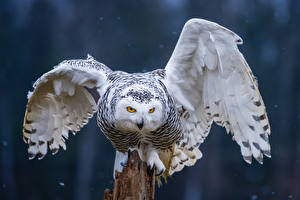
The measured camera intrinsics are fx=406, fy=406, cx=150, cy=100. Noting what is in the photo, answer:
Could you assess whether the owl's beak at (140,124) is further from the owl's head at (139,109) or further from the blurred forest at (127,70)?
the blurred forest at (127,70)

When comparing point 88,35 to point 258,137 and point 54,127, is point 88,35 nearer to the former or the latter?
point 54,127

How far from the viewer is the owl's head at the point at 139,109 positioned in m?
1.89

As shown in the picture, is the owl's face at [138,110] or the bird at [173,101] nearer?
the owl's face at [138,110]

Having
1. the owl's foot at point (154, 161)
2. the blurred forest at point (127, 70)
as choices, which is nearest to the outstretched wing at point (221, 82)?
the owl's foot at point (154, 161)

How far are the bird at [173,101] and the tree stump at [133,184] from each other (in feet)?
0.38

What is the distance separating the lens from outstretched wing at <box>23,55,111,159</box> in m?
2.51

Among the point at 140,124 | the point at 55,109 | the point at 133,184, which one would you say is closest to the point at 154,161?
the point at 133,184

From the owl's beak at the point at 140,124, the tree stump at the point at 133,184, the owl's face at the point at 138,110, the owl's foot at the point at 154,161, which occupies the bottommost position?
the tree stump at the point at 133,184

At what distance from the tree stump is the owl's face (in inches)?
10.3

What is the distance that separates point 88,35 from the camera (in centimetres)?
543

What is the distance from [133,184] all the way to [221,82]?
0.73m

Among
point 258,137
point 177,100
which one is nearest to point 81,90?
point 177,100

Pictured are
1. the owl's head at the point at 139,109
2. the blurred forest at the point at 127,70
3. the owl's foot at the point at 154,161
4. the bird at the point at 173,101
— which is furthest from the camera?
the blurred forest at the point at 127,70

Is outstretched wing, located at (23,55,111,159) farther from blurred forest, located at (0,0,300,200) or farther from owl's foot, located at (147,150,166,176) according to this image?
blurred forest, located at (0,0,300,200)
